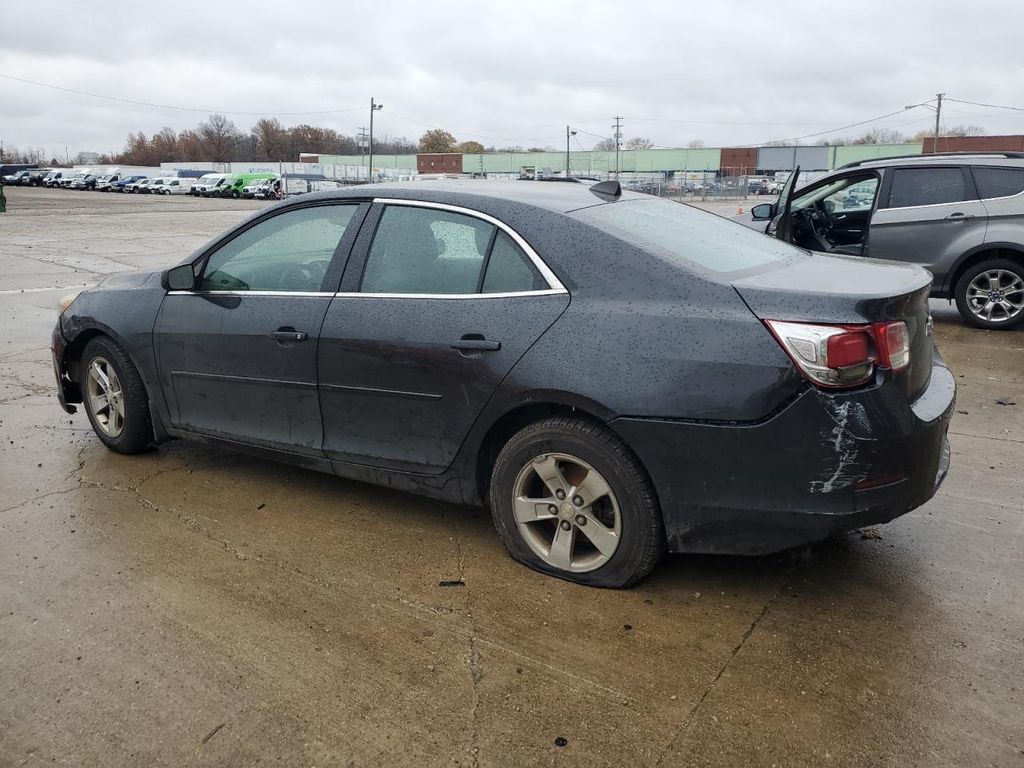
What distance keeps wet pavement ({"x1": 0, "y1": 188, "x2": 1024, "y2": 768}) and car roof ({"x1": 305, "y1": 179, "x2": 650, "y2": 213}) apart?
1.54 metres

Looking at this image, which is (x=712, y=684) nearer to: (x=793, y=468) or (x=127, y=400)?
(x=793, y=468)

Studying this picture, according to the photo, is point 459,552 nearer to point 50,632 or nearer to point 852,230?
point 50,632

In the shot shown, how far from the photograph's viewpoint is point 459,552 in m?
3.84

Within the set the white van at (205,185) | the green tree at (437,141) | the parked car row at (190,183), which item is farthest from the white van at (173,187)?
the green tree at (437,141)

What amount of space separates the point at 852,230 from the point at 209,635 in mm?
8907

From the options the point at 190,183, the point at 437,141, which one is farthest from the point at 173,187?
the point at 437,141

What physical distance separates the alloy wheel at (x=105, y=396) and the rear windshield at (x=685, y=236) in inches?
119

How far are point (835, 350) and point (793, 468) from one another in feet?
1.41

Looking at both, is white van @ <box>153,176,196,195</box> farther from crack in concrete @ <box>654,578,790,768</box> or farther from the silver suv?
crack in concrete @ <box>654,578,790,768</box>

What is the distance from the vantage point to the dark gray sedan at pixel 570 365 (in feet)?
9.78

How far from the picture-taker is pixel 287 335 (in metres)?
4.05

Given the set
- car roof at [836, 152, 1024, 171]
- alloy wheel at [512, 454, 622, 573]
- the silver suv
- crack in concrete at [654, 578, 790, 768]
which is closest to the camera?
crack in concrete at [654, 578, 790, 768]

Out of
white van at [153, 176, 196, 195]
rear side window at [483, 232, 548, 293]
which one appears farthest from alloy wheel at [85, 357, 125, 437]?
white van at [153, 176, 196, 195]

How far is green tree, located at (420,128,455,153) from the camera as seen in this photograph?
414 ft
